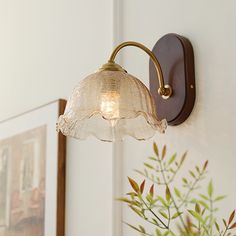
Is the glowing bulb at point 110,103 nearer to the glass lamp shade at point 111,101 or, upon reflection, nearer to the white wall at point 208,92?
the glass lamp shade at point 111,101

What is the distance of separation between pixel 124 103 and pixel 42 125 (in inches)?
26.5

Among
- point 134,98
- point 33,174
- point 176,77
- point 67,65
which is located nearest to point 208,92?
point 176,77

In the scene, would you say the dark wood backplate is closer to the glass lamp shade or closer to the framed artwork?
the glass lamp shade

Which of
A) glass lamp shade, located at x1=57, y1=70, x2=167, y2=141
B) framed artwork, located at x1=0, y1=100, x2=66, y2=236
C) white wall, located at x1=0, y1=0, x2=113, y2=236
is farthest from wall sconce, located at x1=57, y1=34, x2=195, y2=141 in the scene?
framed artwork, located at x1=0, y1=100, x2=66, y2=236

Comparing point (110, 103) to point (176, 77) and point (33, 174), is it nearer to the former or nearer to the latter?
point (176, 77)

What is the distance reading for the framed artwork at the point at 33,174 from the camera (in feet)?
4.63

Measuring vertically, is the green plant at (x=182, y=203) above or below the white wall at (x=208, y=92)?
below

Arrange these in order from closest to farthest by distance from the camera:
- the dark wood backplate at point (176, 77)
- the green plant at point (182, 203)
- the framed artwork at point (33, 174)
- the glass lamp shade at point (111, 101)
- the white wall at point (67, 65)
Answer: the green plant at point (182, 203), the glass lamp shade at point (111, 101), the dark wood backplate at point (176, 77), the white wall at point (67, 65), the framed artwork at point (33, 174)

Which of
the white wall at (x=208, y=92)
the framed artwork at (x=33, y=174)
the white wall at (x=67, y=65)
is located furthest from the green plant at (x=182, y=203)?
the framed artwork at (x=33, y=174)

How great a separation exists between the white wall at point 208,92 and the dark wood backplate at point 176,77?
2 cm

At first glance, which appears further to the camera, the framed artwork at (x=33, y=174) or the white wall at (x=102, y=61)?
the framed artwork at (x=33, y=174)

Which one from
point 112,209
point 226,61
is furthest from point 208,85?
point 112,209

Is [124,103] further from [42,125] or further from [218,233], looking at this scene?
[42,125]

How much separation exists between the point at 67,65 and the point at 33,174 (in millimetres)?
382
